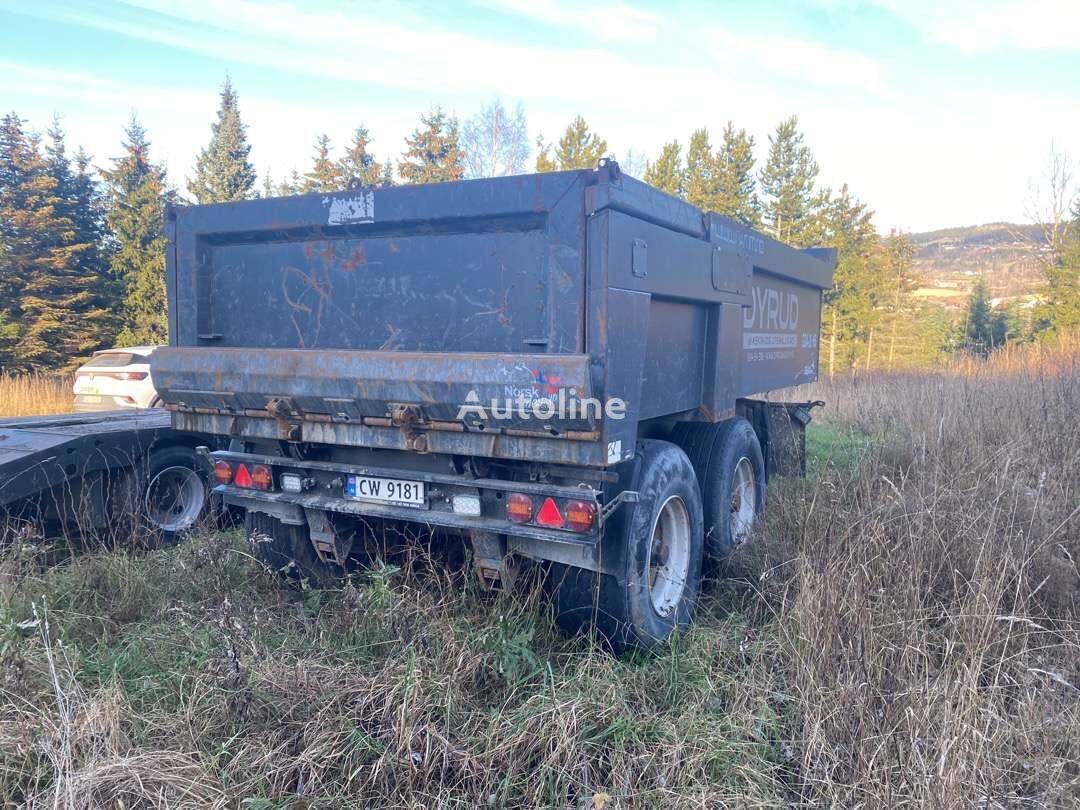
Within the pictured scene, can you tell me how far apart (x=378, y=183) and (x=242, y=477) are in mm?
13532

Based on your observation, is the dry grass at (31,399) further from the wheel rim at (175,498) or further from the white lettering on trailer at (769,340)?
the white lettering on trailer at (769,340)

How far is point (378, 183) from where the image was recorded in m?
16.5

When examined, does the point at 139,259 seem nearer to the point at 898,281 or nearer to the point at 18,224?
the point at 18,224

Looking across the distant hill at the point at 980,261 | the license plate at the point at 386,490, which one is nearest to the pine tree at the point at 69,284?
the license plate at the point at 386,490

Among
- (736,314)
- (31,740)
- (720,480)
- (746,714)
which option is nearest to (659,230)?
(736,314)

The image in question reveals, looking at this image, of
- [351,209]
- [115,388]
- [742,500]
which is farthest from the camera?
[115,388]

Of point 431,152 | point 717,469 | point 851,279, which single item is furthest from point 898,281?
point 717,469

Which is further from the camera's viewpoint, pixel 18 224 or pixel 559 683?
pixel 18 224

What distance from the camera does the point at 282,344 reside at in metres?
4.21

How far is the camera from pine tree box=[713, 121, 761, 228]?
32438 mm

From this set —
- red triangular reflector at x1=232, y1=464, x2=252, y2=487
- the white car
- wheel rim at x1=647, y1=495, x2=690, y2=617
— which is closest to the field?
wheel rim at x1=647, y1=495, x2=690, y2=617

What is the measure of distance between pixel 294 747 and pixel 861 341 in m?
35.7

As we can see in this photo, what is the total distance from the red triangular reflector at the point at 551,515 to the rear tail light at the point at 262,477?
66.0 inches

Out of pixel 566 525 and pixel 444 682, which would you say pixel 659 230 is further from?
pixel 444 682
